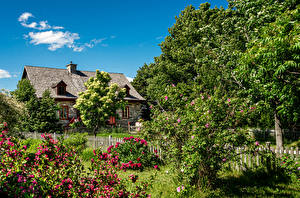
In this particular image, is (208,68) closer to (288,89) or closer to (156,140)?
(288,89)

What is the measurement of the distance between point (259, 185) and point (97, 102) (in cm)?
1757

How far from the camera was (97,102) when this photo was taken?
2153 centimetres

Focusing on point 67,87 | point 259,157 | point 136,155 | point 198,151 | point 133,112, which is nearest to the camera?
point 198,151

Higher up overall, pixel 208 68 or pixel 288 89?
pixel 208 68

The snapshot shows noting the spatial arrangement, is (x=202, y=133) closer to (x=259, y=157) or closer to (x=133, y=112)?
(x=259, y=157)

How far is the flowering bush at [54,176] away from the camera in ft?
10.5

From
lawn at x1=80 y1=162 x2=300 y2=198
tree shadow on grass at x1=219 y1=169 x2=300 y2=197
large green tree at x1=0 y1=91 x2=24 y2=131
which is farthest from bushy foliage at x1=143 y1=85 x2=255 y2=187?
large green tree at x1=0 y1=91 x2=24 y2=131

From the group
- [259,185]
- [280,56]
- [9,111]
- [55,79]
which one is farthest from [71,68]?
[259,185]

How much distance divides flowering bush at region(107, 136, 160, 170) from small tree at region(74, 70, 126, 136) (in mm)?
12494

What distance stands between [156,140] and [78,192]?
2.97 metres

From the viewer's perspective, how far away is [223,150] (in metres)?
5.24

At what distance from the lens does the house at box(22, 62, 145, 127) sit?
24.5 metres

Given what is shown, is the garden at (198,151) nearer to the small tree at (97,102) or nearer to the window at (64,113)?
the small tree at (97,102)

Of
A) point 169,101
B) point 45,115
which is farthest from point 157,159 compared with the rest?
point 45,115
